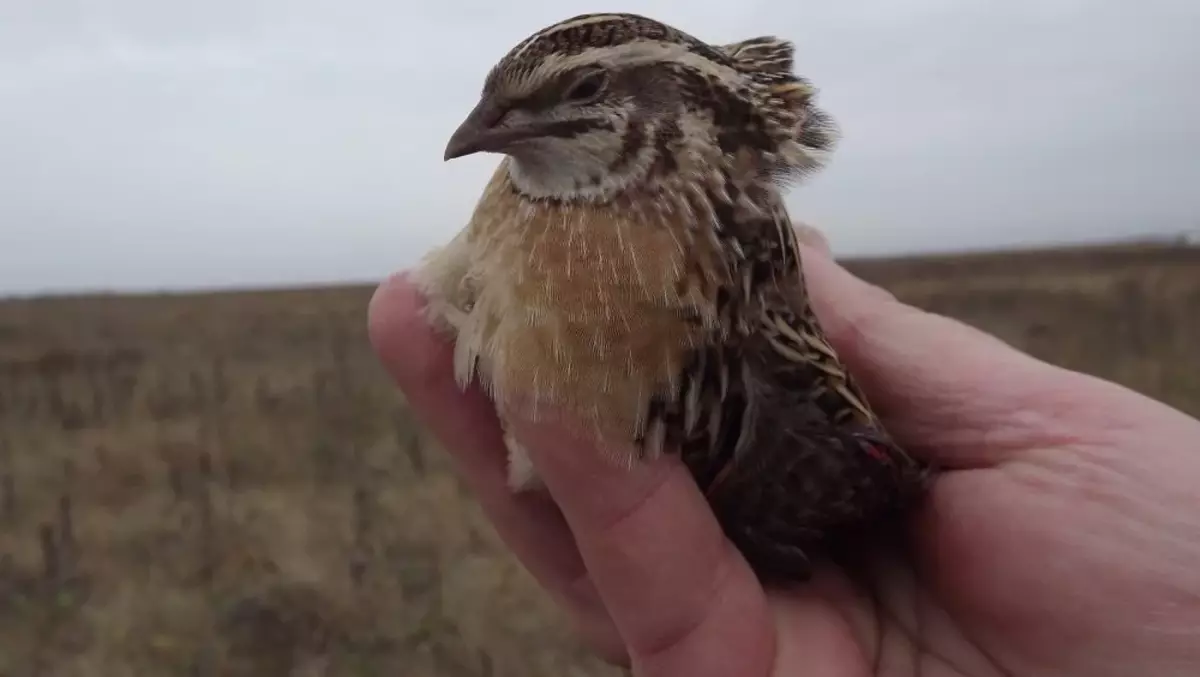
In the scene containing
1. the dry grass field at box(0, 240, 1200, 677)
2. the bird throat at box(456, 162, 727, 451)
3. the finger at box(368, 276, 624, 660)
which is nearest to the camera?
the bird throat at box(456, 162, 727, 451)

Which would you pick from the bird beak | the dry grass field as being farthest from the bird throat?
the dry grass field

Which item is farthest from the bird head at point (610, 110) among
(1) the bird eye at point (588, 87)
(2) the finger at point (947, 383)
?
(2) the finger at point (947, 383)

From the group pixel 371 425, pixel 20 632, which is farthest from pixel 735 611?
pixel 371 425

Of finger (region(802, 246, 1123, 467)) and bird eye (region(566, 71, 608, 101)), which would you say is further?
finger (region(802, 246, 1123, 467))

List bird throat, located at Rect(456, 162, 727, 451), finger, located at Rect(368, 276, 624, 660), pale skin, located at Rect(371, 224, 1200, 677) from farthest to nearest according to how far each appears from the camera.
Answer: finger, located at Rect(368, 276, 624, 660), pale skin, located at Rect(371, 224, 1200, 677), bird throat, located at Rect(456, 162, 727, 451)

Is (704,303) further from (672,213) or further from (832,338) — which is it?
(832,338)

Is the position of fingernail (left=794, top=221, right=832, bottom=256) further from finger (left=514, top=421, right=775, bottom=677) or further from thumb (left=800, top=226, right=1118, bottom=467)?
finger (left=514, top=421, right=775, bottom=677)
